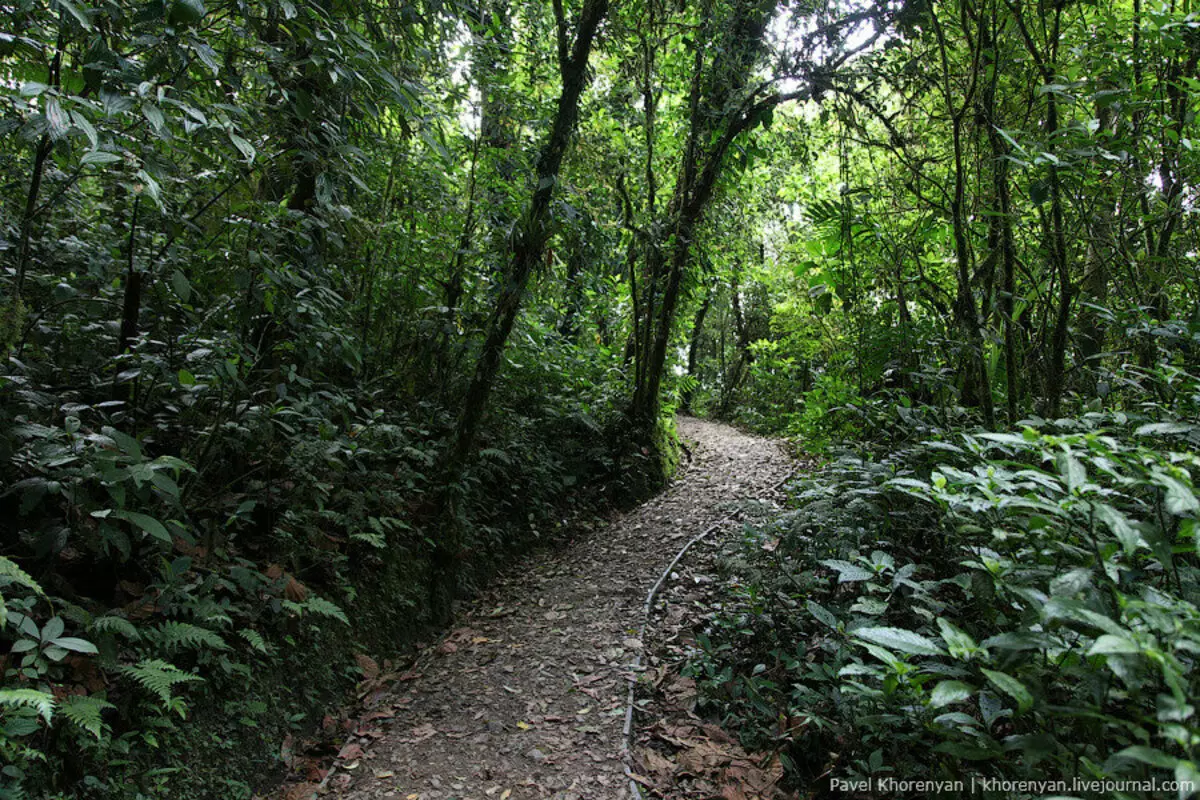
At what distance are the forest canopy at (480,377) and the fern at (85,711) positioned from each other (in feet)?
0.22

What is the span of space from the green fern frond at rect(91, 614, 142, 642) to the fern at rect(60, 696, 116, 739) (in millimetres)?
298

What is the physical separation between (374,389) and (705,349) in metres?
22.0

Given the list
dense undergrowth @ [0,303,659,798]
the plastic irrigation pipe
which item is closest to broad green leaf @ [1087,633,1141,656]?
the plastic irrigation pipe

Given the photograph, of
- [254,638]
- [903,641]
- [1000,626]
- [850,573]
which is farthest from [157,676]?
[1000,626]

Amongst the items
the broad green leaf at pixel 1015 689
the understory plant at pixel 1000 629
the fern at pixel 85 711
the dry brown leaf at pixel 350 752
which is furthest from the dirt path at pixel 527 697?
the broad green leaf at pixel 1015 689

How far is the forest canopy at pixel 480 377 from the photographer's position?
2.46 meters

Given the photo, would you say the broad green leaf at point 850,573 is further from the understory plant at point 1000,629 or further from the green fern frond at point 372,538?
the green fern frond at point 372,538

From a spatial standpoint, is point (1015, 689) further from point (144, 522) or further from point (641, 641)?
point (144, 522)

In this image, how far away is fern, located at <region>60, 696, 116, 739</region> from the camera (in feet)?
8.10

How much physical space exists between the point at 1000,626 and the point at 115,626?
443 cm

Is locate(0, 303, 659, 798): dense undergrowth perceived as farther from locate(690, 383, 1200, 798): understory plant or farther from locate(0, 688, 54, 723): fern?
locate(690, 383, 1200, 798): understory plant

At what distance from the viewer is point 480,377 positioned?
19.7ft

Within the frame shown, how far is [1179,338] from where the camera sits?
3.47m

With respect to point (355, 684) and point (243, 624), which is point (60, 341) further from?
point (355, 684)
